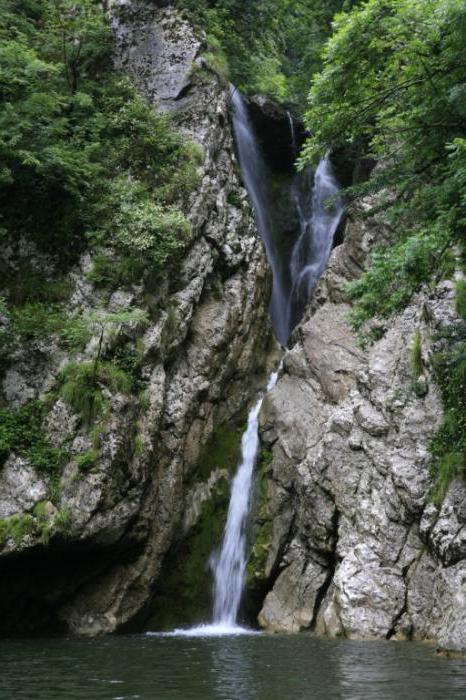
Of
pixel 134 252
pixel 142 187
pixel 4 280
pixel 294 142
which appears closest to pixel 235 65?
pixel 294 142

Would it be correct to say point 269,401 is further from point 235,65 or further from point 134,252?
point 235,65

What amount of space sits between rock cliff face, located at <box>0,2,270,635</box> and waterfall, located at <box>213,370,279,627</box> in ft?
1.33

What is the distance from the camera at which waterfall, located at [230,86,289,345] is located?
904 inches

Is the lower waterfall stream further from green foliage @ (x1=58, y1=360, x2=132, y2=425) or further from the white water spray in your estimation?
green foliage @ (x1=58, y1=360, x2=132, y2=425)

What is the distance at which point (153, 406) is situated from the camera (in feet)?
51.4

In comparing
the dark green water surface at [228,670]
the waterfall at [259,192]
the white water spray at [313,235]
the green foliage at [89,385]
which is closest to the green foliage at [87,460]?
the green foliage at [89,385]

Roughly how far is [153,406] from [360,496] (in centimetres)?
496

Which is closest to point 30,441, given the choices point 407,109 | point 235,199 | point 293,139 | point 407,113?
point 407,113

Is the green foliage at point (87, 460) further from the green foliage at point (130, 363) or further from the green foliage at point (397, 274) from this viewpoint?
the green foliage at point (397, 274)

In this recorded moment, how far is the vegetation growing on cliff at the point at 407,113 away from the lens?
1024cm

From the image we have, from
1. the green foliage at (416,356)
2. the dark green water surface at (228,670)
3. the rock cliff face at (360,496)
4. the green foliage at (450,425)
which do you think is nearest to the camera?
the dark green water surface at (228,670)

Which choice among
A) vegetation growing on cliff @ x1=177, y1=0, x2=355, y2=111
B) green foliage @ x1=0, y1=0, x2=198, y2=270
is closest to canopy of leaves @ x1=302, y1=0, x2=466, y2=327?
green foliage @ x1=0, y1=0, x2=198, y2=270

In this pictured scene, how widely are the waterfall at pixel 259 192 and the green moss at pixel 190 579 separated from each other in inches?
295

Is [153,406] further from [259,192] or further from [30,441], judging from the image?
[259,192]
